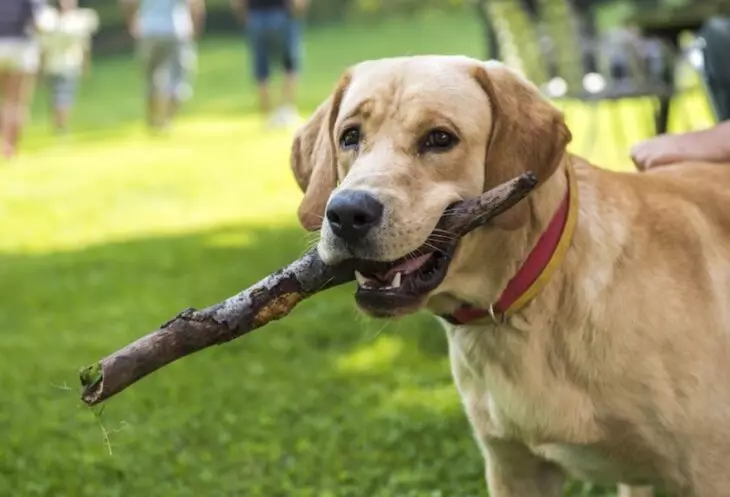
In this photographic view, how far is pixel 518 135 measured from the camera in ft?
9.36

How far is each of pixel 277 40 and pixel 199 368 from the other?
9.72 metres

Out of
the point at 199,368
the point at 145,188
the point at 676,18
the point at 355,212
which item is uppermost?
the point at 355,212

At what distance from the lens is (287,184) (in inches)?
428

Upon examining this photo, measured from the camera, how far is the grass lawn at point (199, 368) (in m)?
4.25

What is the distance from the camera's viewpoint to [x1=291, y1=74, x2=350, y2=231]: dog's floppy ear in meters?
3.12

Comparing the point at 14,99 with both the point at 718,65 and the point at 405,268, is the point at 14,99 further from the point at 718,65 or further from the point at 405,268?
the point at 405,268

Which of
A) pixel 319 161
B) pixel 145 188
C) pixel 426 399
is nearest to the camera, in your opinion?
pixel 319 161

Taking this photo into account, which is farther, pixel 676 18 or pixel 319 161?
pixel 676 18

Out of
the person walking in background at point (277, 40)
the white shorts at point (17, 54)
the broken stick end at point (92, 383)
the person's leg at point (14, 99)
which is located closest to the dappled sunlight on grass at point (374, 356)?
the broken stick end at point (92, 383)

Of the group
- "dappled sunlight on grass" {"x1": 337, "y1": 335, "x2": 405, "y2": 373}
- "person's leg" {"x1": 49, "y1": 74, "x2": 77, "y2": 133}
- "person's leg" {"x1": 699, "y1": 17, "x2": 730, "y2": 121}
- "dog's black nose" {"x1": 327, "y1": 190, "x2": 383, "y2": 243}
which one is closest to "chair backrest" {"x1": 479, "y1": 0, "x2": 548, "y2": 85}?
"dappled sunlight on grass" {"x1": 337, "y1": 335, "x2": 405, "y2": 373}

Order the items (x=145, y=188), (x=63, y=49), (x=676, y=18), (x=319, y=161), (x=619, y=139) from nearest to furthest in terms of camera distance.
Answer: (x=319, y=161) → (x=676, y=18) → (x=145, y=188) → (x=619, y=139) → (x=63, y=49)

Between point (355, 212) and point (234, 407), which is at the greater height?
point (355, 212)

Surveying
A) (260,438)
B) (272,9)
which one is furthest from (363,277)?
(272,9)

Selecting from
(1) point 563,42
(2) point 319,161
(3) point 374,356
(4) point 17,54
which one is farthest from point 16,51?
(2) point 319,161
